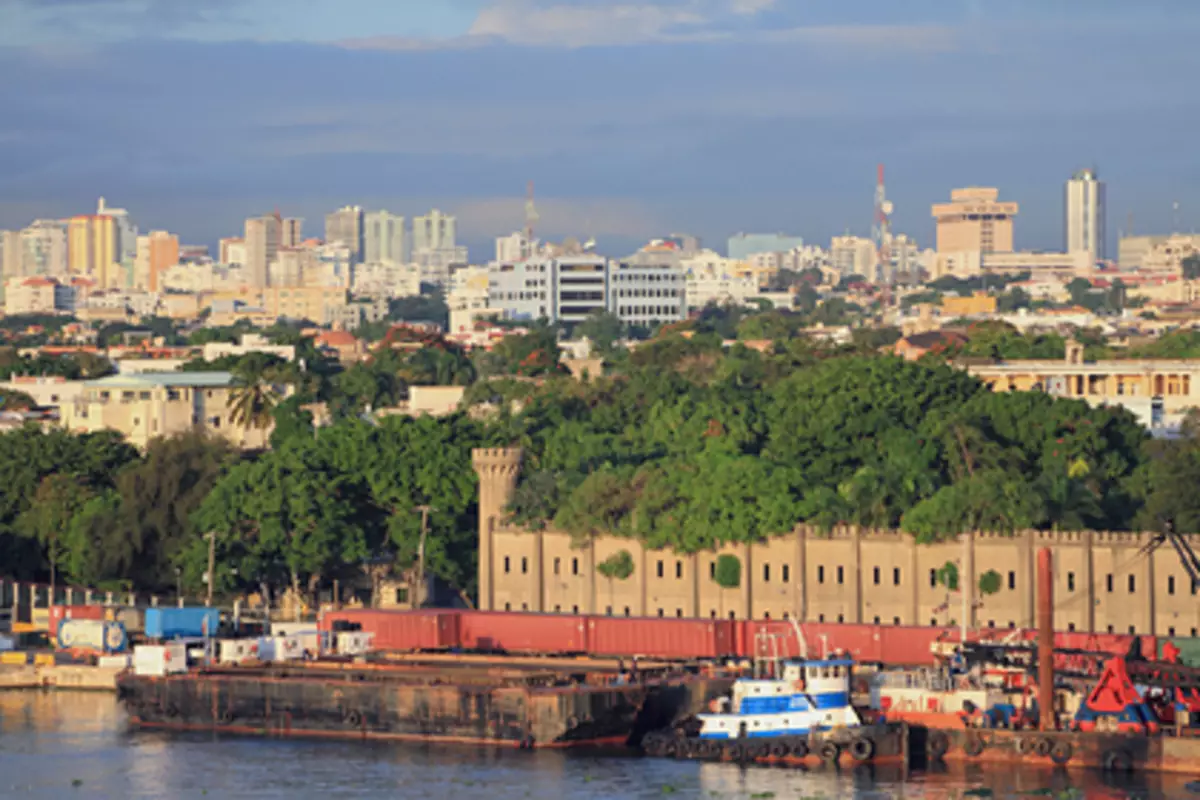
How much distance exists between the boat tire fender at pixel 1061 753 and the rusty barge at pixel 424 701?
9.54 meters

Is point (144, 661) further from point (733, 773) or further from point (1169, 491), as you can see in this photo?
point (1169, 491)

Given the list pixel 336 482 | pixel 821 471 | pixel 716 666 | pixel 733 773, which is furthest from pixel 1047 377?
pixel 733 773

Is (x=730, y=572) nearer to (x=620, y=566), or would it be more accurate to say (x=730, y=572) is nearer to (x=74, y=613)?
(x=620, y=566)

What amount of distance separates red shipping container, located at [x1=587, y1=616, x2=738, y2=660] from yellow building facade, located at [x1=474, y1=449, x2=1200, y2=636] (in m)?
4.72

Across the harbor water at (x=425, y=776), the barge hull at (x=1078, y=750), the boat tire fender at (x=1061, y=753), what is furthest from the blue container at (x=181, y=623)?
the boat tire fender at (x=1061, y=753)

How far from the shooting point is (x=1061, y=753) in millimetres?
68000

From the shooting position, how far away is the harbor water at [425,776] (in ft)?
216

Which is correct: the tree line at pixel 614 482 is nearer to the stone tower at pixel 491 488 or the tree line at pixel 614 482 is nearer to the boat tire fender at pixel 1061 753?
the stone tower at pixel 491 488

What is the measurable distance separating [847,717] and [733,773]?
10.7 ft

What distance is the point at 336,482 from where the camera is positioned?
99938mm

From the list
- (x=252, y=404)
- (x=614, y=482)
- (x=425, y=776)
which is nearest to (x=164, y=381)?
(x=252, y=404)

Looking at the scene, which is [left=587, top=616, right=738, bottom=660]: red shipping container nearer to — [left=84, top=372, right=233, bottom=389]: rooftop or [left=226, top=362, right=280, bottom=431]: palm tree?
[left=226, top=362, right=280, bottom=431]: palm tree

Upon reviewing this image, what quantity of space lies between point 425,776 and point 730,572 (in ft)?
79.0

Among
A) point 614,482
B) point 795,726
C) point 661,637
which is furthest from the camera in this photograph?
point 614,482
